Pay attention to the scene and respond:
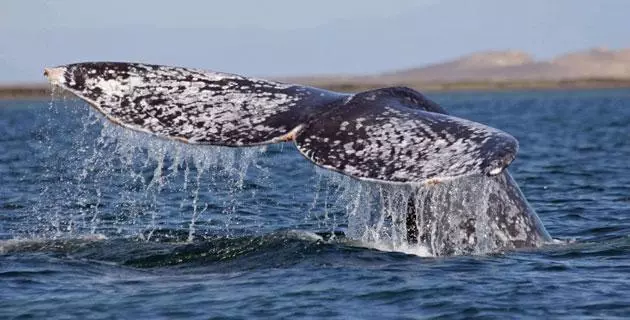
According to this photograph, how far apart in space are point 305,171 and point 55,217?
6855mm

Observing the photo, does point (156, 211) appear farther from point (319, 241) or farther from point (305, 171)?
point (305, 171)

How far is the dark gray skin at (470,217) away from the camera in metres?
8.17

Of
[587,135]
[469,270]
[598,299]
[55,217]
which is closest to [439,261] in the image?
[469,270]

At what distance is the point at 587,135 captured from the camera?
30.0 m

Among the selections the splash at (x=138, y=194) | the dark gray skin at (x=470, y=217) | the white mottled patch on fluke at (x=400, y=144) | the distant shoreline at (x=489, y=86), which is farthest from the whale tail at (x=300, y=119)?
the distant shoreline at (x=489, y=86)

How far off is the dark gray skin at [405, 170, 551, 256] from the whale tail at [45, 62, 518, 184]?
22.0 inches

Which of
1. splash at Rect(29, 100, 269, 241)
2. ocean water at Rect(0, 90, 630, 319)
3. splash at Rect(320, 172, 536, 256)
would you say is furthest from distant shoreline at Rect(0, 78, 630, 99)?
splash at Rect(320, 172, 536, 256)

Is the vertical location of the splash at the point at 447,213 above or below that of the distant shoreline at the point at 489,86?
above

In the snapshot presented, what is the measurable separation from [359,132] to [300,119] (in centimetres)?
42

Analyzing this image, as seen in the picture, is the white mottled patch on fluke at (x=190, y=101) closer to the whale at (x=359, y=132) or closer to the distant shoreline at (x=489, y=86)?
the whale at (x=359, y=132)

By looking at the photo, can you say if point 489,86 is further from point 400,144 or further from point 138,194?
point 400,144

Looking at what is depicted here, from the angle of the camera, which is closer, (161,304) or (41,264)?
(161,304)

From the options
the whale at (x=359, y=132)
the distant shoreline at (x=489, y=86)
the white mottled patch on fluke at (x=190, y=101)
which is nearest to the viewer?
the whale at (x=359, y=132)

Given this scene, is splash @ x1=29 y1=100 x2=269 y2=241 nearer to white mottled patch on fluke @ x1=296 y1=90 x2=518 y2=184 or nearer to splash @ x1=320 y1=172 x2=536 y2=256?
white mottled patch on fluke @ x1=296 y1=90 x2=518 y2=184
